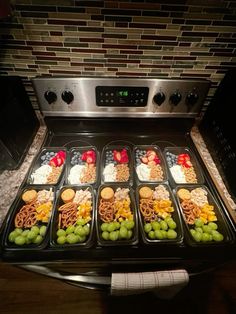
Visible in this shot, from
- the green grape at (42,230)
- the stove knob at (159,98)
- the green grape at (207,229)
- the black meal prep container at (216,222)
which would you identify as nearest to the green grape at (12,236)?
the green grape at (42,230)

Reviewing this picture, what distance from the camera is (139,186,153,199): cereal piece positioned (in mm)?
1028

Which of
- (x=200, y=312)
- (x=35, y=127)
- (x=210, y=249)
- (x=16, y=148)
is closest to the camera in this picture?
(x=210, y=249)

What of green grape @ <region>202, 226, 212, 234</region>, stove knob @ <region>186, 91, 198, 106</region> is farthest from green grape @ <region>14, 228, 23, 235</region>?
stove knob @ <region>186, 91, 198, 106</region>

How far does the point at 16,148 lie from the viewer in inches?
43.6

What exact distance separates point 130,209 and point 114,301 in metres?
1.02

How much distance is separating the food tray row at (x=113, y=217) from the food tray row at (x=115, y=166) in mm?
71

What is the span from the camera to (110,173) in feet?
3.74

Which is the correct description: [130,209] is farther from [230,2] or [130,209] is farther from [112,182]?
[230,2]

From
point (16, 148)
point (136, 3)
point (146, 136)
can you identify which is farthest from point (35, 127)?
point (136, 3)

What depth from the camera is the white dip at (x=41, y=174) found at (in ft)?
3.56

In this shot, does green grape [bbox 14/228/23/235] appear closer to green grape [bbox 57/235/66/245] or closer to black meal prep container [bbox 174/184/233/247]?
green grape [bbox 57/235/66/245]

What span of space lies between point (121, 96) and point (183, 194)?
705 mm

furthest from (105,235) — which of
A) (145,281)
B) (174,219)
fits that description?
(174,219)

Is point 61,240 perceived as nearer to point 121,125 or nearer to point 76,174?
point 76,174
